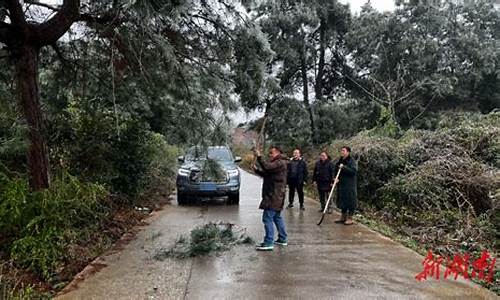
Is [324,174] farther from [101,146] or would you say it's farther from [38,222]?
[38,222]

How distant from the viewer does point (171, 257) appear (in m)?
6.38

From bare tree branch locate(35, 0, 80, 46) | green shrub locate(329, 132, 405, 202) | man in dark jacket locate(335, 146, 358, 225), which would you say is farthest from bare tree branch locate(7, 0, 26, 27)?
green shrub locate(329, 132, 405, 202)

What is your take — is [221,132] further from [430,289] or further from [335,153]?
[335,153]

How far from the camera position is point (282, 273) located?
568 centimetres

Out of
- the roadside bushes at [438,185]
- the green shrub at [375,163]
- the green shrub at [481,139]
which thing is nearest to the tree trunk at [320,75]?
the roadside bushes at [438,185]

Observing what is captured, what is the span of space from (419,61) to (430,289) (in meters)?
15.6

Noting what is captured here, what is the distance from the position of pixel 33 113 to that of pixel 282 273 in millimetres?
4073

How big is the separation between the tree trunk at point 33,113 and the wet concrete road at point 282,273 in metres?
1.53

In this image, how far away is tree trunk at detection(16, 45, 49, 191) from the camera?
19.9 feet

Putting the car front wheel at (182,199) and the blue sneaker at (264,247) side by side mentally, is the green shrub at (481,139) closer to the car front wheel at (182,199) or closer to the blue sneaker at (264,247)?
the blue sneaker at (264,247)

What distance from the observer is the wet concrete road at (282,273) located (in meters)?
4.94

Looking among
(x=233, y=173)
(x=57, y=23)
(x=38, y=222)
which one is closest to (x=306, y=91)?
(x=233, y=173)

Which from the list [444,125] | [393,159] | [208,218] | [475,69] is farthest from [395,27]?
[208,218]

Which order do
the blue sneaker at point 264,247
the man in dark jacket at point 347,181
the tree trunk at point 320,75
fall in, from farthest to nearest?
the tree trunk at point 320,75, the man in dark jacket at point 347,181, the blue sneaker at point 264,247
